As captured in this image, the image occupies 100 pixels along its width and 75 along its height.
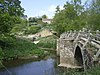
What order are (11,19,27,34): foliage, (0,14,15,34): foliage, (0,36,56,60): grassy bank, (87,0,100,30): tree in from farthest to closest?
(11,19,27,34): foliage
(87,0,100,30): tree
(0,36,56,60): grassy bank
(0,14,15,34): foliage

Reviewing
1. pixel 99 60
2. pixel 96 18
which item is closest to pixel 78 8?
pixel 96 18

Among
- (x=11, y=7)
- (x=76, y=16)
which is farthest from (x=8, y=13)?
(x=76, y=16)

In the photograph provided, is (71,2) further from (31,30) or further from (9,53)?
(31,30)

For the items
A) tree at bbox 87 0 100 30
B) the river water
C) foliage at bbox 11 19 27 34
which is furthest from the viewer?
foliage at bbox 11 19 27 34

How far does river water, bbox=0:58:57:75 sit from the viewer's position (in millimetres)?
23875

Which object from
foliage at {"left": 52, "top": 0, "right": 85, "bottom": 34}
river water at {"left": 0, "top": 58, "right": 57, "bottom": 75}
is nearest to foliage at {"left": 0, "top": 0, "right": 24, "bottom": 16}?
river water at {"left": 0, "top": 58, "right": 57, "bottom": 75}

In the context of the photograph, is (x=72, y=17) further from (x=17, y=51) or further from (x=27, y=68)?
(x=27, y=68)

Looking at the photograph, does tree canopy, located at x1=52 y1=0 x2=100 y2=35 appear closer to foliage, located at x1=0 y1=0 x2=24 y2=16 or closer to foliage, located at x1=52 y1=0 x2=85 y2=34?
foliage, located at x1=52 y1=0 x2=85 y2=34

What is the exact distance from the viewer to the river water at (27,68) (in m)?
23.9

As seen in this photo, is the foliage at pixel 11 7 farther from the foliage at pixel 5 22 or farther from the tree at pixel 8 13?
the foliage at pixel 5 22

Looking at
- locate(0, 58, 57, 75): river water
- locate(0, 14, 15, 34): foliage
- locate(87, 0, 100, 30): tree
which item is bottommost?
locate(0, 58, 57, 75): river water

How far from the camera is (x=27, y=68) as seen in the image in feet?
88.2

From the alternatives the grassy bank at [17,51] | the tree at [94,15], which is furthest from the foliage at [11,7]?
the tree at [94,15]

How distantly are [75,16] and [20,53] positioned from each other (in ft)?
53.3
